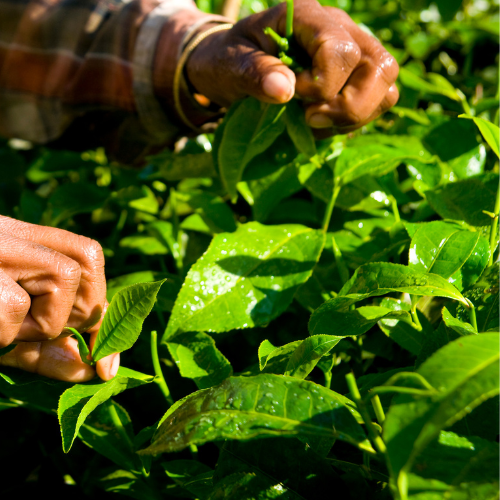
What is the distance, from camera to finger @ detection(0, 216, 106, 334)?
2.01ft

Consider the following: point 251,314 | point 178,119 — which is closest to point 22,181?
point 178,119

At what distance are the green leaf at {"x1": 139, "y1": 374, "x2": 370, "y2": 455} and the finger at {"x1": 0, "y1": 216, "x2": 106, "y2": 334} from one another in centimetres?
21

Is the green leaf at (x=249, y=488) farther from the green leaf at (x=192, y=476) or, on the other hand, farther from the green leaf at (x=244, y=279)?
the green leaf at (x=244, y=279)

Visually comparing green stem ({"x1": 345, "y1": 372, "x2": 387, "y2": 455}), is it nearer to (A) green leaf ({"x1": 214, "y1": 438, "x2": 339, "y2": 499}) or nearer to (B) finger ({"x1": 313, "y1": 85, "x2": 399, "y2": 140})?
(A) green leaf ({"x1": 214, "y1": 438, "x2": 339, "y2": 499})

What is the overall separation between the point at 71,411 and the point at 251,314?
26cm

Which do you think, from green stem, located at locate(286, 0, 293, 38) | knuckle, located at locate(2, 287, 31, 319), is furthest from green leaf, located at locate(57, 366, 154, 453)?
green stem, located at locate(286, 0, 293, 38)

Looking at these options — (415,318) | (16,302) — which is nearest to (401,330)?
(415,318)

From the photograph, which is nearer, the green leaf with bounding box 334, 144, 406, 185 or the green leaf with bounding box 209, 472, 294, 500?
the green leaf with bounding box 209, 472, 294, 500

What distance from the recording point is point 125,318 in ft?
1.86

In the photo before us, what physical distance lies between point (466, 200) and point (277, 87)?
1.09 feet

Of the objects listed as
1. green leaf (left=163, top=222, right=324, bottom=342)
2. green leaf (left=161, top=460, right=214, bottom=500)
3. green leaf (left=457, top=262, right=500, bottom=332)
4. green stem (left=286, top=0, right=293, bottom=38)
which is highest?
green stem (left=286, top=0, right=293, bottom=38)

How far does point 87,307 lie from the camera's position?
62 centimetres

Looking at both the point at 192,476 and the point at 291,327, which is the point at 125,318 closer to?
the point at 192,476

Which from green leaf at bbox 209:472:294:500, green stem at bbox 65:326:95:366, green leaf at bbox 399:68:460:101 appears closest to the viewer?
green leaf at bbox 209:472:294:500
